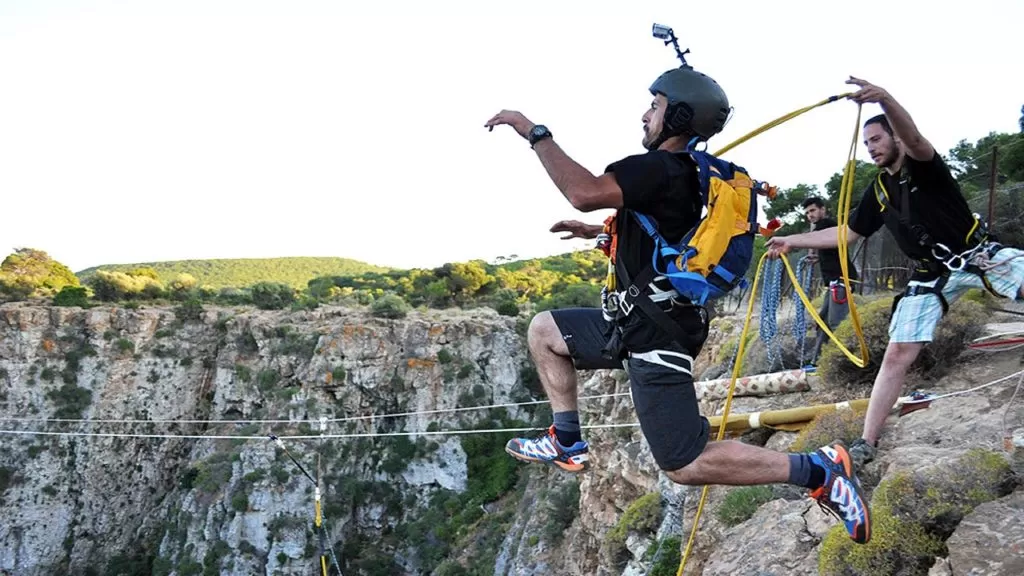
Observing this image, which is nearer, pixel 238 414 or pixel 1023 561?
pixel 1023 561

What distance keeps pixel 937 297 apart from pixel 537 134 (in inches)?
103

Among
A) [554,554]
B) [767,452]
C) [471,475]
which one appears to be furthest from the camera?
[471,475]

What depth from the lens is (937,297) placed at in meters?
4.09

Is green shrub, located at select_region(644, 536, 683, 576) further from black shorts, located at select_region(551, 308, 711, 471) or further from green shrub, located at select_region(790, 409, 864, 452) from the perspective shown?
black shorts, located at select_region(551, 308, 711, 471)

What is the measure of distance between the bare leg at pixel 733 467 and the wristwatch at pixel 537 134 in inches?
55.2

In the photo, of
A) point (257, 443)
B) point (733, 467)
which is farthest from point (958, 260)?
point (257, 443)

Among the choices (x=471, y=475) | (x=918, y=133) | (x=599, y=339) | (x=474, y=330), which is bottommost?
(x=471, y=475)

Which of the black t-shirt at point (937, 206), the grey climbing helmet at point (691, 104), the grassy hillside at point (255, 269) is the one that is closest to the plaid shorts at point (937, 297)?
the black t-shirt at point (937, 206)

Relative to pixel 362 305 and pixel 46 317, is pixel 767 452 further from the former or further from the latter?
pixel 46 317

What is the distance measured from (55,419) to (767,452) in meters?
42.1

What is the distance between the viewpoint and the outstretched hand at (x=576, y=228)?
12.3 ft

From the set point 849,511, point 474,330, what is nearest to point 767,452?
point 849,511

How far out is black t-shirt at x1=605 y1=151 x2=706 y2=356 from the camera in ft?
9.02

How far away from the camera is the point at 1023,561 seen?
2.89 meters
